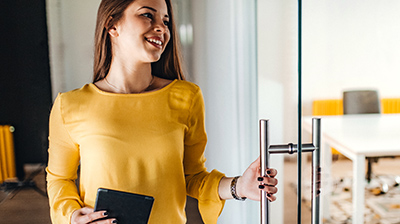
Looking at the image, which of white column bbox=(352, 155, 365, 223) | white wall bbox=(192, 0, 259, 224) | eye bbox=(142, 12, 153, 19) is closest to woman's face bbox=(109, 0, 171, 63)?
eye bbox=(142, 12, 153, 19)

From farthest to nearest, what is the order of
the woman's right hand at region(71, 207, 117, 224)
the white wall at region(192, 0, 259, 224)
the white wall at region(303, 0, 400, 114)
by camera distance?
1. the white wall at region(192, 0, 259, 224)
2. the woman's right hand at region(71, 207, 117, 224)
3. the white wall at region(303, 0, 400, 114)

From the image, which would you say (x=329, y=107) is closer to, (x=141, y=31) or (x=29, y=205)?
(x=141, y=31)

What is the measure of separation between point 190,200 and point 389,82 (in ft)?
1.70

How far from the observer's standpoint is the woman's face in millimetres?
750

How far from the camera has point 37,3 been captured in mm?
834

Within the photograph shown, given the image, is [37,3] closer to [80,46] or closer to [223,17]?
[80,46]

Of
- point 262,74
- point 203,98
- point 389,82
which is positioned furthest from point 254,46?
point 389,82

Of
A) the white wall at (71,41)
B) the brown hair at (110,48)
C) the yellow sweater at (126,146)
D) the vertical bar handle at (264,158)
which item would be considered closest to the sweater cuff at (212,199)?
the yellow sweater at (126,146)

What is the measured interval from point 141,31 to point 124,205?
371mm

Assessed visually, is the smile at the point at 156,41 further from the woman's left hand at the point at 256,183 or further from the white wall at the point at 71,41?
the woman's left hand at the point at 256,183

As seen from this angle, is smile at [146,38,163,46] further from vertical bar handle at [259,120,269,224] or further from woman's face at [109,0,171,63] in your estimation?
vertical bar handle at [259,120,269,224]

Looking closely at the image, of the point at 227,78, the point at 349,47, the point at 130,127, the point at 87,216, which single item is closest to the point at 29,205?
the point at 87,216

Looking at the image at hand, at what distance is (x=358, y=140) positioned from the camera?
674 millimetres

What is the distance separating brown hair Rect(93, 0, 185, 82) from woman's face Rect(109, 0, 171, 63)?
0.02m
